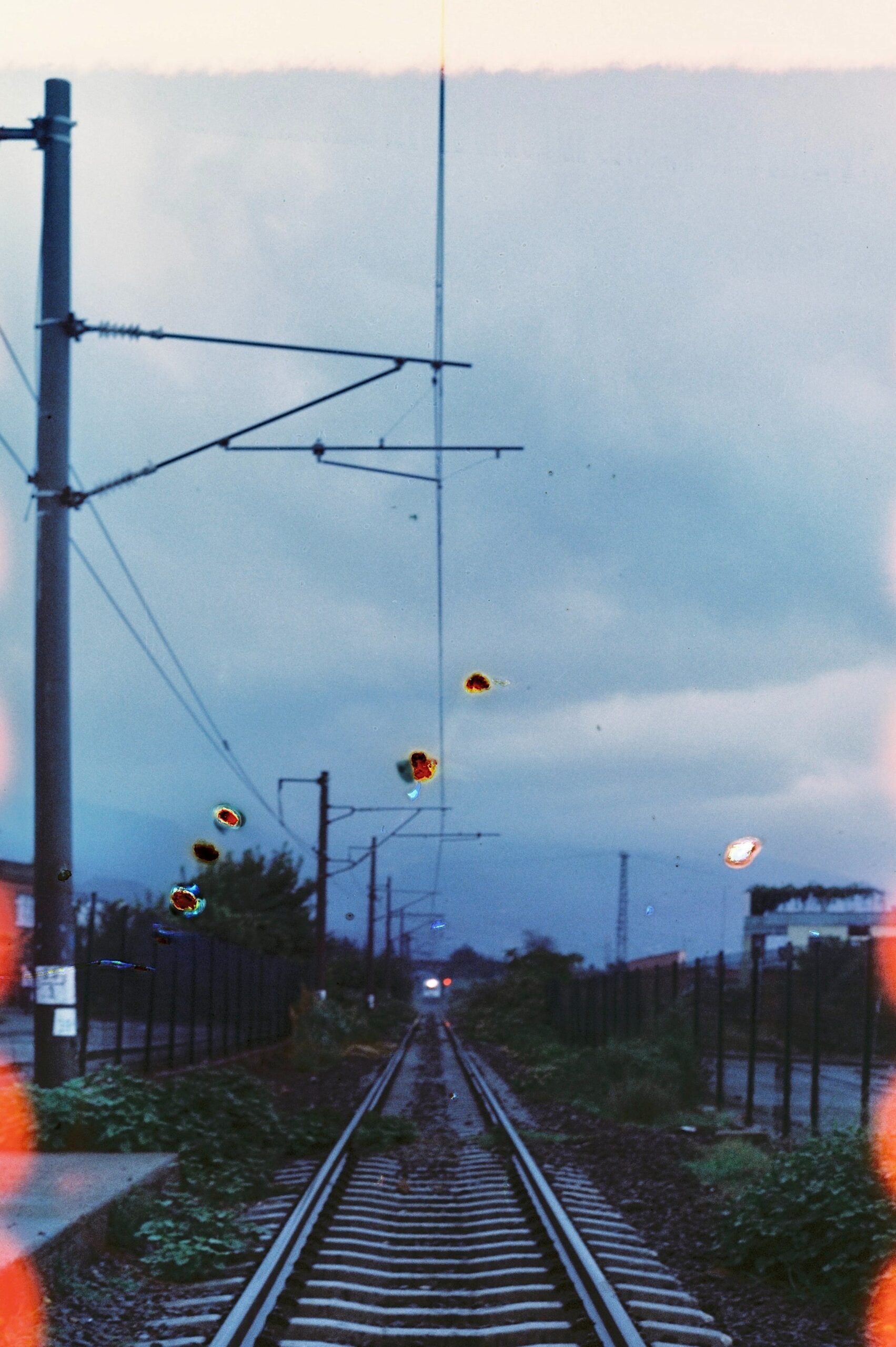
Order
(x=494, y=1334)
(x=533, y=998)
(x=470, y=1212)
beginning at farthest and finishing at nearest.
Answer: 1. (x=533, y=998)
2. (x=470, y=1212)
3. (x=494, y=1334)

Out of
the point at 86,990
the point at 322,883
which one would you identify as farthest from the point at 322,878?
the point at 86,990

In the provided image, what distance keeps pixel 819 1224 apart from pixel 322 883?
118ft

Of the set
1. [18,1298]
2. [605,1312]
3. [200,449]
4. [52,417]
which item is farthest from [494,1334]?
[52,417]

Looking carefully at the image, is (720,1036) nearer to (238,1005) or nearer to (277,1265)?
(238,1005)

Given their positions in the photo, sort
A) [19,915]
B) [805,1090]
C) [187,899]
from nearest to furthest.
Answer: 1. [187,899]
2. [805,1090]
3. [19,915]

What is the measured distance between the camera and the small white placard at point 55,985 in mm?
13773

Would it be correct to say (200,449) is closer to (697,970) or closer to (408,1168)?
(408,1168)

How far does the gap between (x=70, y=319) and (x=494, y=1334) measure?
10.7 meters

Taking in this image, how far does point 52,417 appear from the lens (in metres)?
14.5

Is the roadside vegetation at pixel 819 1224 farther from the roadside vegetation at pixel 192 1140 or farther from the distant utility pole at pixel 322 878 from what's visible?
the distant utility pole at pixel 322 878

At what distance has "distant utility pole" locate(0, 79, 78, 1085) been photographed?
13789 mm

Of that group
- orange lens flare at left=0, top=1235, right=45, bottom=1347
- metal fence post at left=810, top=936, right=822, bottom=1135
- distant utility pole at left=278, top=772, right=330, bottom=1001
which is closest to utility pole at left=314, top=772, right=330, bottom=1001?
distant utility pole at left=278, top=772, right=330, bottom=1001

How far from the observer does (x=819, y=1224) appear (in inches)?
394

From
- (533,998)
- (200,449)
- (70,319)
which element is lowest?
(533,998)
